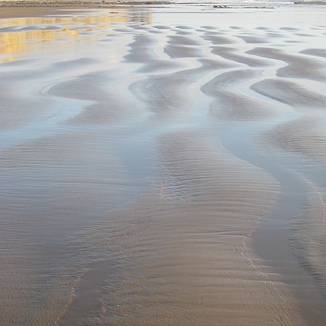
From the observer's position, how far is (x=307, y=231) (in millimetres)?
2518

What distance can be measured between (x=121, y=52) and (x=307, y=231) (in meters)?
8.09

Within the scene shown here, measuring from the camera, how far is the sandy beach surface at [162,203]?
77.4 inches

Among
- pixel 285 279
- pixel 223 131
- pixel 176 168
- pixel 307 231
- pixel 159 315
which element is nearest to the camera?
pixel 159 315

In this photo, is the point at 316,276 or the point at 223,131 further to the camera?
the point at 223,131

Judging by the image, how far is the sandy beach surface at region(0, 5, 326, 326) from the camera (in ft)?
6.45

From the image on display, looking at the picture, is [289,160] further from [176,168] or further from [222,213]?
[222,213]

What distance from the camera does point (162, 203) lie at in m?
2.88

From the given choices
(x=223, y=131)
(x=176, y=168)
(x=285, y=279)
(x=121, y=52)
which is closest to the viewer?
(x=285, y=279)

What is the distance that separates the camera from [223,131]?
4438 millimetres

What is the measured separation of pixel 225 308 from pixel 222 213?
34.9 inches

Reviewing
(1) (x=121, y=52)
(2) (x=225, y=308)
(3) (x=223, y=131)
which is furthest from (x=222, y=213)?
(1) (x=121, y=52)

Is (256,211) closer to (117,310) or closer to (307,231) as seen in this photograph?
(307,231)

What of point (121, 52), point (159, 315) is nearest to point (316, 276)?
point (159, 315)

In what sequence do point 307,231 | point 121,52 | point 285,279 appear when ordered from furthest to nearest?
point 121,52 → point 307,231 → point 285,279
